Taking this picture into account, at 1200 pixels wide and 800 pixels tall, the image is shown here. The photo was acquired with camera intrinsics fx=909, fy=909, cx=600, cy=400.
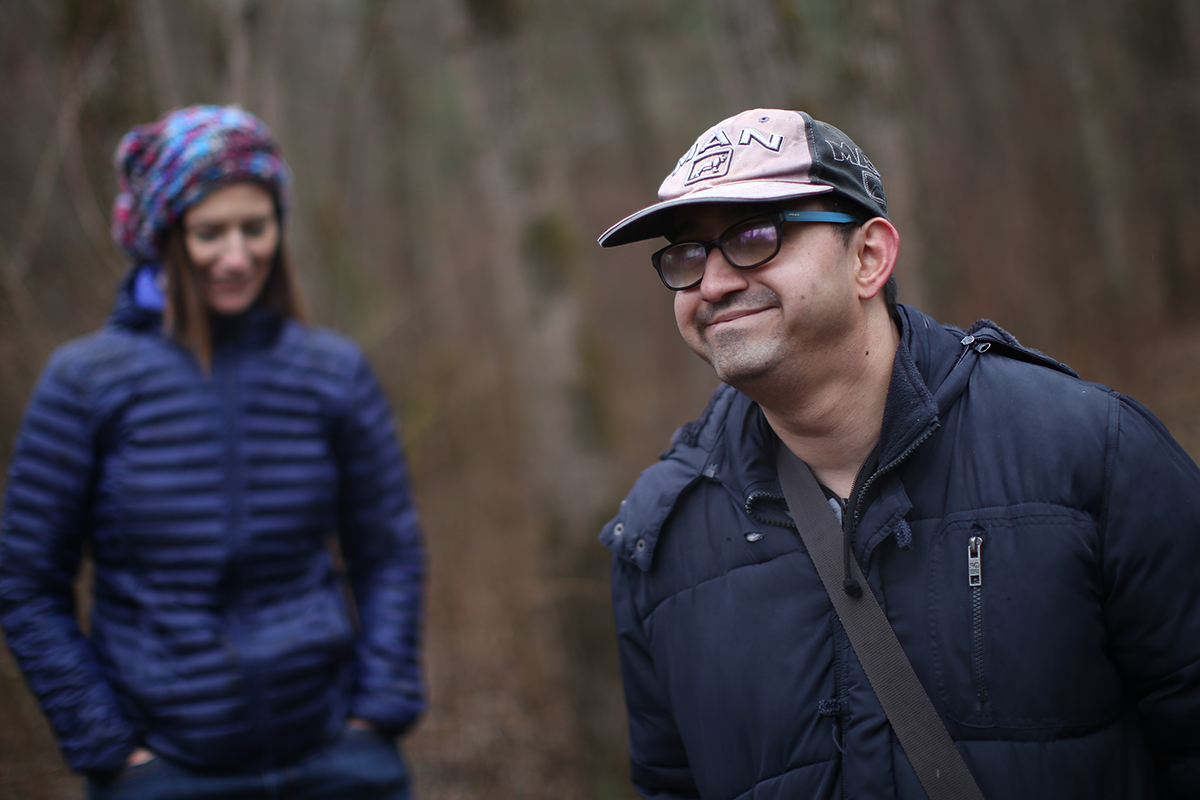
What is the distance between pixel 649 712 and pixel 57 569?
5.66 feet

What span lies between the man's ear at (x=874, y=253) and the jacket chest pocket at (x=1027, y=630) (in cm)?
51

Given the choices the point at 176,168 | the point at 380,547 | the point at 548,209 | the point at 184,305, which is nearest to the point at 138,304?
the point at 184,305

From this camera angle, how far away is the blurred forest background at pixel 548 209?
4.34 metres

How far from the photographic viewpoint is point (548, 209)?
436 cm

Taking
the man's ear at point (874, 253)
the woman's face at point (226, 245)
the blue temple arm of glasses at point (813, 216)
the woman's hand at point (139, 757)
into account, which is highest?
the woman's face at point (226, 245)

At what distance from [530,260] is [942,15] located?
10.6m

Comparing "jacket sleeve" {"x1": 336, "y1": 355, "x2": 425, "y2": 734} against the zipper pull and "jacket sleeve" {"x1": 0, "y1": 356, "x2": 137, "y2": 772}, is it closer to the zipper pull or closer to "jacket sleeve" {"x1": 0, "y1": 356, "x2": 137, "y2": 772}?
"jacket sleeve" {"x1": 0, "y1": 356, "x2": 137, "y2": 772}

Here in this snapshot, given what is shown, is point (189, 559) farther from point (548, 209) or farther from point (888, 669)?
point (548, 209)

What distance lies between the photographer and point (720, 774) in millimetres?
1740

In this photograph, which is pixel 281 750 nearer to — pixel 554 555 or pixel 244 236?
pixel 244 236

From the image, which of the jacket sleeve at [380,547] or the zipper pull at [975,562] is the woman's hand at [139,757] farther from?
the zipper pull at [975,562]

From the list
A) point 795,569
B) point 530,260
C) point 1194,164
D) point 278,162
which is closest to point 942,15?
point 1194,164

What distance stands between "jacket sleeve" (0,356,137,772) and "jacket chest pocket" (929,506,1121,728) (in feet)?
6.87

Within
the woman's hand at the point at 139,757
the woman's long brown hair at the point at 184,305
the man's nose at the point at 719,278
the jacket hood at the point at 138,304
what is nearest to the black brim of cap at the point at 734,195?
the man's nose at the point at 719,278
